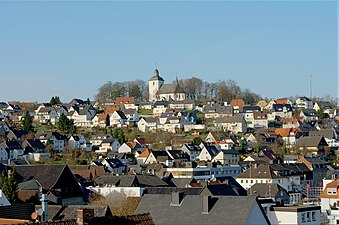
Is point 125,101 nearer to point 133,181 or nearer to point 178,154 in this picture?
point 178,154

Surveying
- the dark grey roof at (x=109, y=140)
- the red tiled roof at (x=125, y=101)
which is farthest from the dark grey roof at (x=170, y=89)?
the dark grey roof at (x=109, y=140)

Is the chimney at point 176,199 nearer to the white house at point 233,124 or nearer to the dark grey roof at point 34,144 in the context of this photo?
the dark grey roof at point 34,144

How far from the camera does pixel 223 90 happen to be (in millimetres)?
154875

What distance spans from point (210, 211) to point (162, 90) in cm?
13047

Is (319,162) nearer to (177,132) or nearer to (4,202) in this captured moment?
(177,132)

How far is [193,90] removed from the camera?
157625 millimetres

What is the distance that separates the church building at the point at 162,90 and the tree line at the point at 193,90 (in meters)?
3.32

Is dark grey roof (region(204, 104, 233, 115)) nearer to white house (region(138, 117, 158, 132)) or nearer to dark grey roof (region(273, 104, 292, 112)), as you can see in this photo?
dark grey roof (region(273, 104, 292, 112))

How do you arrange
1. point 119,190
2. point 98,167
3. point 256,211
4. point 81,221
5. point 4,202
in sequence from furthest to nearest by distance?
point 98,167 → point 119,190 → point 4,202 → point 256,211 → point 81,221

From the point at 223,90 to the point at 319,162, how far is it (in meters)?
70.3

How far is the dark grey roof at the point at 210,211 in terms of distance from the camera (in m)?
22.7

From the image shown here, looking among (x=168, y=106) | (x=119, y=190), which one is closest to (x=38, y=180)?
(x=119, y=190)

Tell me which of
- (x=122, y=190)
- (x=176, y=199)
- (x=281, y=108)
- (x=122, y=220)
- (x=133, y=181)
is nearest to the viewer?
(x=122, y=220)

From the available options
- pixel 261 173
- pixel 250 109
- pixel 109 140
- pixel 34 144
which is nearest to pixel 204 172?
pixel 261 173
